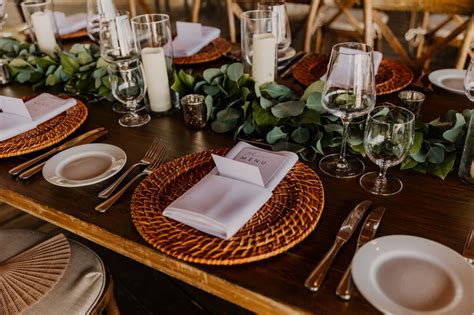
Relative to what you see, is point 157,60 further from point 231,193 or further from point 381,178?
point 381,178

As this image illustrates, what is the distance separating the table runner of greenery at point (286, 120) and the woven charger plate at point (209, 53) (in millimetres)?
285

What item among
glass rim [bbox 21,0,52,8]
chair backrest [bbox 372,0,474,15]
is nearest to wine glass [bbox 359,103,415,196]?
chair backrest [bbox 372,0,474,15]

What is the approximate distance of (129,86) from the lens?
3.69 feet

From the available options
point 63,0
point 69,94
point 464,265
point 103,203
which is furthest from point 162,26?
point 63,0

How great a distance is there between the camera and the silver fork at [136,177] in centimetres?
82

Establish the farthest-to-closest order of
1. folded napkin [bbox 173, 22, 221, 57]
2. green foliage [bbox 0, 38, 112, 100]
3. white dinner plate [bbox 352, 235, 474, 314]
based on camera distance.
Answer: folded napkin [bbox 173, 22, 221, 57] < green foliage [bbox 0, 38, 112, 100] < white dinner plate [bbox 352, 235, 474, 314]

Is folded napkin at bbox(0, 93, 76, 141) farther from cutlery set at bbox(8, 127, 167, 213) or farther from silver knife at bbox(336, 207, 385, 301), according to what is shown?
silver knife at bbox(336, 207, 385, 301)

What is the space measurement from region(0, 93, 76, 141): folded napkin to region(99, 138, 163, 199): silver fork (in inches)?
12.3

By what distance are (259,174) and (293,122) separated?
0.78 ft

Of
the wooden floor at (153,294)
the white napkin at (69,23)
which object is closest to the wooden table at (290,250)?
the wooden floor at (153,294)

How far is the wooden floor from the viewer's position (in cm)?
153

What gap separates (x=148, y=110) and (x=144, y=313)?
0.75 meters

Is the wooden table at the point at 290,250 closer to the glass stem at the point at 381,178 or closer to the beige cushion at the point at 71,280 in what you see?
the glass stem at the point at 381,178

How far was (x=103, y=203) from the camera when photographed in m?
0.83
